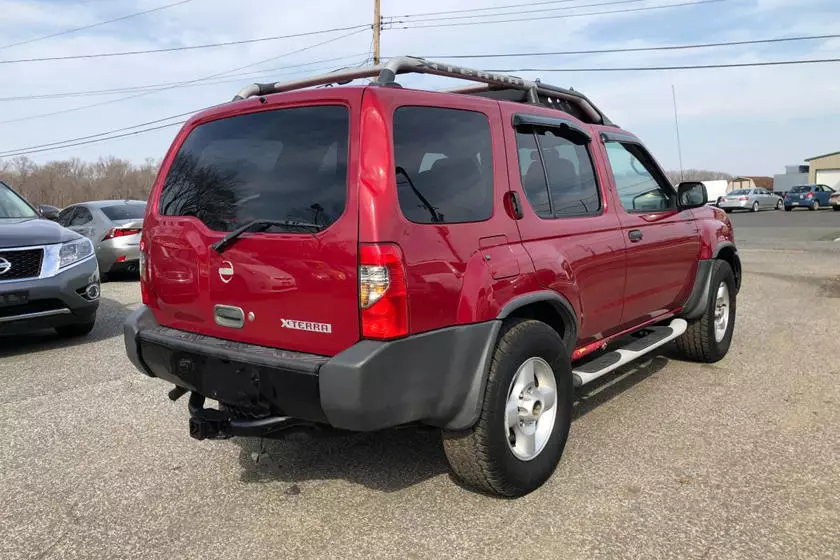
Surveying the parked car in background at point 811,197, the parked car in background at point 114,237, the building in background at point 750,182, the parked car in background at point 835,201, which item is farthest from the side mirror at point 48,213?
the building in background at point 750,182

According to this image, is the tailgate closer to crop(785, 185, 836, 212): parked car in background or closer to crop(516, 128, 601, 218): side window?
crop(516, 128, 601, 218): side window

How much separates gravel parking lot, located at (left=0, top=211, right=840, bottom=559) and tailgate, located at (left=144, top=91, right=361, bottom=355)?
86cm

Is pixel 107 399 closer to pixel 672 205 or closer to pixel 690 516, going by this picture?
pixel 690 516

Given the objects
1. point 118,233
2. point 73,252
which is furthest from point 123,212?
point 73,252

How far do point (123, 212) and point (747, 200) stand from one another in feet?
125

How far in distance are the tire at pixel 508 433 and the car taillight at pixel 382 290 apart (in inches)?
25.1

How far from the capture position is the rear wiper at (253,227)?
278 centimetres

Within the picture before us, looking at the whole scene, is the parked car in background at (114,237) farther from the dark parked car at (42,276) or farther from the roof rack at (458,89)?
the roof rack at (458,89)

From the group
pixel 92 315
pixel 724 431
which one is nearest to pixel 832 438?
pixel 724 431

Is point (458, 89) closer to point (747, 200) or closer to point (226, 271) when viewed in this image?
point (226, 271)

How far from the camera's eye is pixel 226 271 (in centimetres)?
299

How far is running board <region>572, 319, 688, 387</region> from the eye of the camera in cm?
376

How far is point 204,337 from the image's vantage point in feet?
10.4

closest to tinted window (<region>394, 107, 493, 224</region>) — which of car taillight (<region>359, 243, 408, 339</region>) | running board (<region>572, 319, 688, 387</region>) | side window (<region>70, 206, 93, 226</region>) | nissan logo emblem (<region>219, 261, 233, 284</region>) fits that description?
car taillight (<region>359, 243, 408, 339</region>)
